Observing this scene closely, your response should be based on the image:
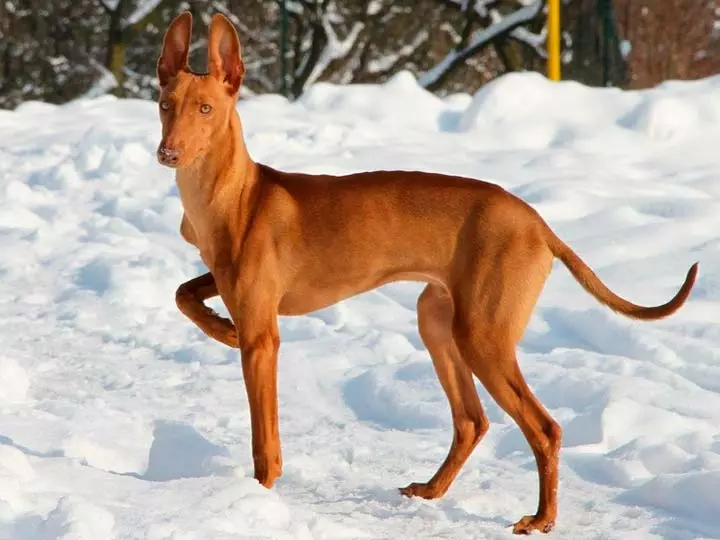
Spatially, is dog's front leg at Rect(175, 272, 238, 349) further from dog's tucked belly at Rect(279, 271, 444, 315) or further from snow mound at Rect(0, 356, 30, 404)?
snow mound at Rect(0, 356, 30, 404)

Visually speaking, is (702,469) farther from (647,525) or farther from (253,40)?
(253,40)

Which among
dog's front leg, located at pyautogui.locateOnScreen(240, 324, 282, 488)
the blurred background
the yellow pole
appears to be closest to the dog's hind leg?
dog's front leg, located at pyautogui.locateOnScreen(240, 324, 282, 488)

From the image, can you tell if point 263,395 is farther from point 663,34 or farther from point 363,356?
point 663,34

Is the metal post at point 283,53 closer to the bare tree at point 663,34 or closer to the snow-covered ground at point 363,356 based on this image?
the snow-covered ground at point 363,356

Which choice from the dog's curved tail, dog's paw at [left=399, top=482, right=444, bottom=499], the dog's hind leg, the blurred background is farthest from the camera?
the blurred background

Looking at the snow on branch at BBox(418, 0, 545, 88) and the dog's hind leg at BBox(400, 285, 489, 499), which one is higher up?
the dog's hind leg at BBox(400, 285, 489, 499)

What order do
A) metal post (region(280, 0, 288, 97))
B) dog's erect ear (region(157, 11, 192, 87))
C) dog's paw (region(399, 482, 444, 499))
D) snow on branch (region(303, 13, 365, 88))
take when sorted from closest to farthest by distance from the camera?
dog's erect ear (region(157, 11, 192, 87)) < dog's paw (region(399, 482, 444, 499)) < metal post (region(280, 0, 288, 97)) < snow on branch (region(303, 13, 365, 88))

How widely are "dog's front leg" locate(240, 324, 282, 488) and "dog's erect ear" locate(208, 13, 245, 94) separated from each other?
0.97 metres

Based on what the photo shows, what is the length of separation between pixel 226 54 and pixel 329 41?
16015mm

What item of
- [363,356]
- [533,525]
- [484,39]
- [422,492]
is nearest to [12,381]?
[363,356]

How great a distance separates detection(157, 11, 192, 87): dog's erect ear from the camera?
15.9 feet

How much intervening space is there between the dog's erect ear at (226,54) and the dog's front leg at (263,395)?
97 cm

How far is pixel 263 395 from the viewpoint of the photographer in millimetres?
4723

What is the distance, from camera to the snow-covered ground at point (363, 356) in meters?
4.55
